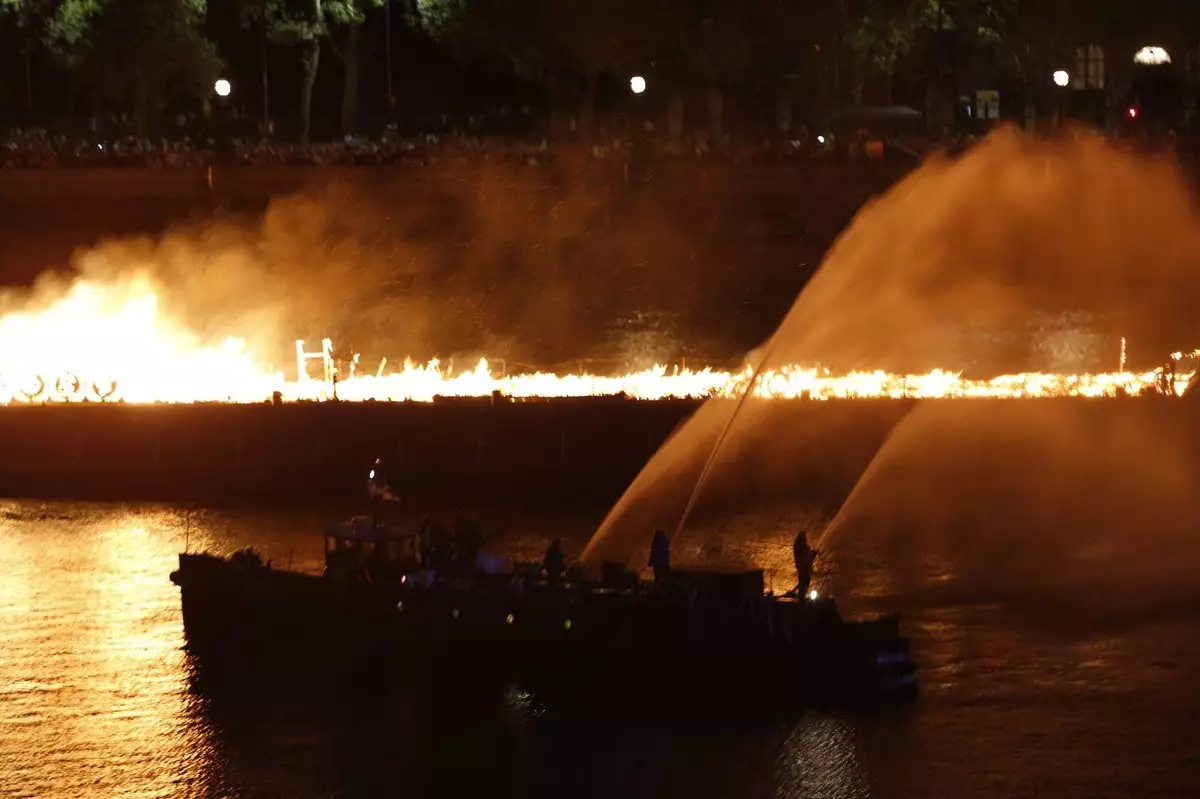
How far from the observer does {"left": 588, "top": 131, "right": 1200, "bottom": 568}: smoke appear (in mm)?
48719

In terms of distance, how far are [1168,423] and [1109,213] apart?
16.8m

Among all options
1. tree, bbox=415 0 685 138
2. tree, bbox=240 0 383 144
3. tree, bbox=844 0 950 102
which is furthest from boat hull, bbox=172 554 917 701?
tree, bbox=844 0 950 102

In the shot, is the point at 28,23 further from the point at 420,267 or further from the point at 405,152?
the point at 420,267

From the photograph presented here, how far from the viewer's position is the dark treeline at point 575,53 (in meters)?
64.7

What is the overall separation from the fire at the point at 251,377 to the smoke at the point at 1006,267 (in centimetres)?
238

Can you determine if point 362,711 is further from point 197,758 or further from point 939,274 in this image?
point 939,274

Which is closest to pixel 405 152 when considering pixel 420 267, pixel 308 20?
pixel 420 267

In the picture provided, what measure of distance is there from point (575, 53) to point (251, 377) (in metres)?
22.8

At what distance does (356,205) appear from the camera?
5588cm

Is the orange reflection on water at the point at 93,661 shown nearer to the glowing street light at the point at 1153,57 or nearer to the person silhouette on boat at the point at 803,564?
the person silhouette on boat at the point at 803,564

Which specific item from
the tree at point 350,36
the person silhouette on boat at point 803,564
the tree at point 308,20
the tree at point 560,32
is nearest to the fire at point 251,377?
the person silhouette on boat at point 803,564

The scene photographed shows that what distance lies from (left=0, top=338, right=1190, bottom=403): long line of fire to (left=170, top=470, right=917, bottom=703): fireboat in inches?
505

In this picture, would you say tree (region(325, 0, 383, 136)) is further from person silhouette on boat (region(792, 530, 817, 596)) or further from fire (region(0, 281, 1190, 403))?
person silhouette on boat (region(792, 530, 817, 596))

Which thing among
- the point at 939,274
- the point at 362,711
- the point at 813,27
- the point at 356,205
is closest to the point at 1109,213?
the point at 939,274
